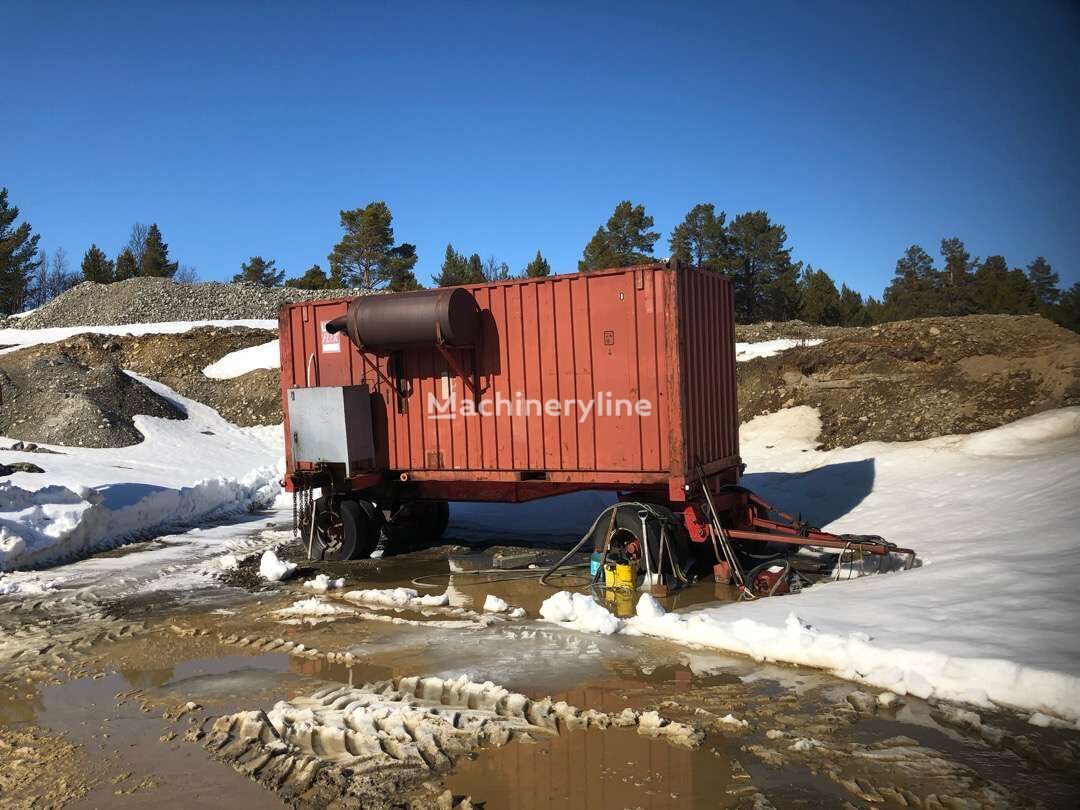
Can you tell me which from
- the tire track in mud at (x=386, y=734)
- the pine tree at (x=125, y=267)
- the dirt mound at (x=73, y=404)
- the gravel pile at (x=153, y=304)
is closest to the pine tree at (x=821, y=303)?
the gravel pile at (x=153, y=304)

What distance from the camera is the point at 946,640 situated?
5.73 meters

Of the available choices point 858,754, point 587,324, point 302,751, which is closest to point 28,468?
point 587,324

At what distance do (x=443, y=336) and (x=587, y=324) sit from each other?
181 centimetres

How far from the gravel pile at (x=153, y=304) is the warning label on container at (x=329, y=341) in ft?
97.2

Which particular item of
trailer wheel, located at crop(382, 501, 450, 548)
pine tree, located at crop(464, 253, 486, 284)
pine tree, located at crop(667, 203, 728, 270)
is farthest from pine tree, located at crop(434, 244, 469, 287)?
trailer wheel, located at crop(382, 501, 450, 548)

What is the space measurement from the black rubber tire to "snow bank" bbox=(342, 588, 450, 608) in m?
2.23

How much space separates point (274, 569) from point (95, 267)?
57.0m

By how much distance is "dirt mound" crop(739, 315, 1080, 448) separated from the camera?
1605 centimetres

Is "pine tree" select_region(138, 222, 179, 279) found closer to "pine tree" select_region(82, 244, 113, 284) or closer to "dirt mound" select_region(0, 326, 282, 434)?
"pine tree" select_region(82, 244, 113, 284)

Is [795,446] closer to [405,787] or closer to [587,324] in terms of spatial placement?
[587,324]

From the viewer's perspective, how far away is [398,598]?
873 centimetres

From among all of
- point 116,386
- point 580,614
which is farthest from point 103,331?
point 580,614

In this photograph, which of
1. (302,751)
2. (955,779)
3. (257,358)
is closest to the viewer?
(955,779)

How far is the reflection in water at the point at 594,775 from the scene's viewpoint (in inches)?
165
